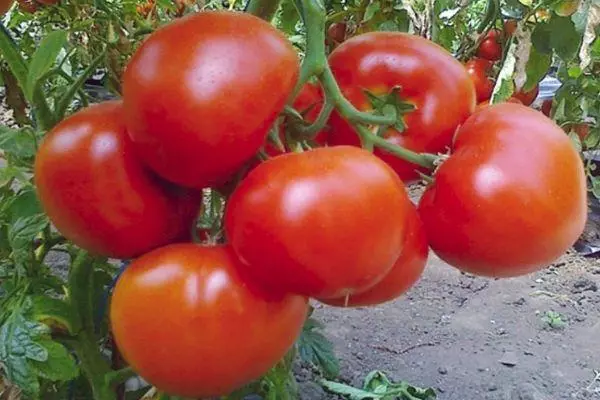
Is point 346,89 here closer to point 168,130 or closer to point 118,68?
point 168,130

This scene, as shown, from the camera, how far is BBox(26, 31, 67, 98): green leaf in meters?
0.70

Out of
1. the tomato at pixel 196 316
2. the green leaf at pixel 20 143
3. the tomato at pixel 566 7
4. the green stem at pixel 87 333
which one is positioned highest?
the tomato at pixel 566 7

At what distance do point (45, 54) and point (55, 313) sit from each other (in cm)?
32

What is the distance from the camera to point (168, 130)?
510mm

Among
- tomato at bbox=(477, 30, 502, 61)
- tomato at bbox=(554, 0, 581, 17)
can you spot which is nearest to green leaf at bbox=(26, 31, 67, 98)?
tomato at bbox=(554, 0, 581, 17)

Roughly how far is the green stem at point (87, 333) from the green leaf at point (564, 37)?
532mm

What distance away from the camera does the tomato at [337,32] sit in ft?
3.84

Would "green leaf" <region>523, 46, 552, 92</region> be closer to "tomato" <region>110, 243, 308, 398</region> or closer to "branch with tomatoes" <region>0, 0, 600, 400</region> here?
"branch with tomatoes" <region>0, 0, 600, 400</region>

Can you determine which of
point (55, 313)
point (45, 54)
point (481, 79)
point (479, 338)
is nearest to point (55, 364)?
point (55, 313)

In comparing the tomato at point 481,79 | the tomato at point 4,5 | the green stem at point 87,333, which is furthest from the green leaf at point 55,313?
the tomato at point 481,79

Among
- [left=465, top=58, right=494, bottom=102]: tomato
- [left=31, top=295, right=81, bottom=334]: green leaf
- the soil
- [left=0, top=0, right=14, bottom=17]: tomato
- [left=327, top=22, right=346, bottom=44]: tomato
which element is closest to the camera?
[left=0, top=0, right=14, bottom=17]: tomato

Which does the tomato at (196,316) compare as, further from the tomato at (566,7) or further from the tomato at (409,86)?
the tomato at (566,7)

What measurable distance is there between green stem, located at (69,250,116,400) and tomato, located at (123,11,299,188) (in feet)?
1.53

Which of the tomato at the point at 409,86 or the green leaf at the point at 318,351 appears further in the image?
the green leaf at the point at 318,351
